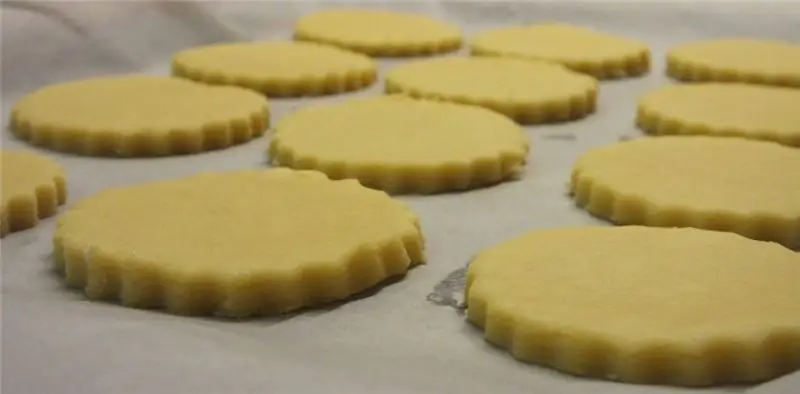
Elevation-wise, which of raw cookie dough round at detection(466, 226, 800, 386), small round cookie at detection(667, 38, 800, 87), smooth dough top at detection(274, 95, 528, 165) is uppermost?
raw cookie dough round at detection(466, 226, 800, 386)

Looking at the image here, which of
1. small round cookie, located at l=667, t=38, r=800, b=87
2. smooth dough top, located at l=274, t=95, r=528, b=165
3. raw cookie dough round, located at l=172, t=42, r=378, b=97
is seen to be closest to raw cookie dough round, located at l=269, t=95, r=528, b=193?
smooth dough top, located at l=274, t=95, r=528, b=165

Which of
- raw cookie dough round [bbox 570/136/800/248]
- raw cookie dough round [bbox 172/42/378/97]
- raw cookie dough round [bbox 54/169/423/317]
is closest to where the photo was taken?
raw cookie dough round [bbox 54/169/423/317]

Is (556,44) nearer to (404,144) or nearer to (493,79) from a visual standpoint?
(493,79)

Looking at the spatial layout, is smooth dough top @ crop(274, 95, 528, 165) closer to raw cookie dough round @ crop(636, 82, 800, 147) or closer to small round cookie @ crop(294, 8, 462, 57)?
raw cookie dough round @ crop(636, 82, 800, 147)

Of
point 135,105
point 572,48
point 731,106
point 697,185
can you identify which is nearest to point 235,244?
point 697,185

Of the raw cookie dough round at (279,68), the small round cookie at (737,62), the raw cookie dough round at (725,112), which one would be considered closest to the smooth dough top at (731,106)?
the raw cookie dough round at (725,112)

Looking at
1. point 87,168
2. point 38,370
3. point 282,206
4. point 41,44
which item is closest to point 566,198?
point 282,206

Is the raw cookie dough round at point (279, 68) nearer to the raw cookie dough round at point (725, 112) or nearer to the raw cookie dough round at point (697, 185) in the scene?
the raw cookie dough round at point (725, 112)
